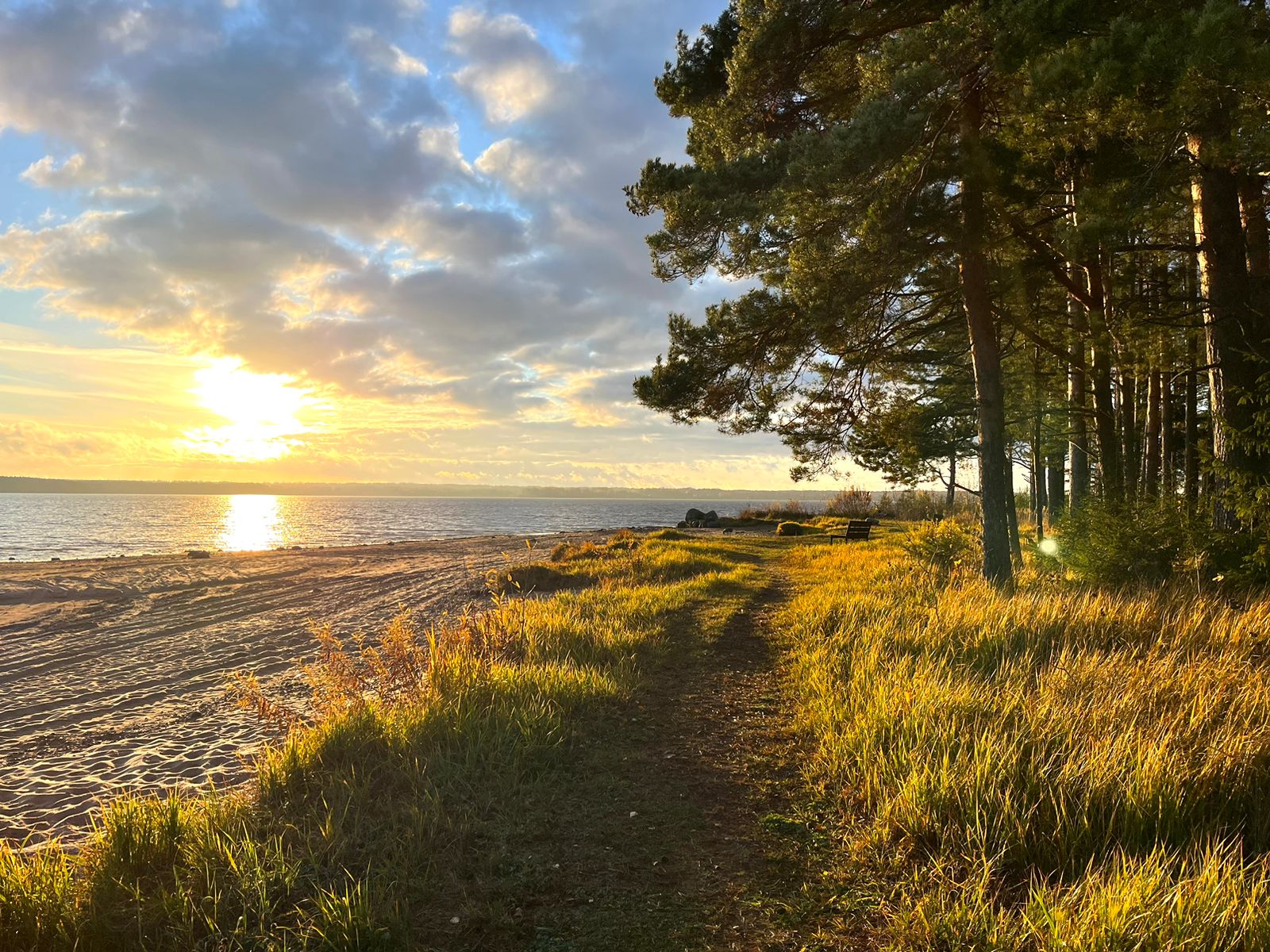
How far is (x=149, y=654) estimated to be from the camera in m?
10.9

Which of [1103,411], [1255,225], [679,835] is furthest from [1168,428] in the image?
[679,835]

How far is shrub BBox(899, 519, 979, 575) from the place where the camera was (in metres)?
13.5

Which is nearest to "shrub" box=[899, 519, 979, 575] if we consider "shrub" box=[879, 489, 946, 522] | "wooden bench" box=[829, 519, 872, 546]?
"wooden bench" box=[829, 519, 872, 546]

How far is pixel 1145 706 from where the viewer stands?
14.9 feet

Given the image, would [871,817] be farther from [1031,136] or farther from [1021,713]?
[1031,136]

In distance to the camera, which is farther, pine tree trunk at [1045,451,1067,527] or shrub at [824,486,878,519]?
shrub at [824,486,878,519]

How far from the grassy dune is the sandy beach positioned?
0.90 metres

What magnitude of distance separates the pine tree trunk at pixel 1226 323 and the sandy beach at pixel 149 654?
10.9 m

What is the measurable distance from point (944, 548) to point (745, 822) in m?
11.5

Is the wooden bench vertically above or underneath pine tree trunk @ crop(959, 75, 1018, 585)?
underneath

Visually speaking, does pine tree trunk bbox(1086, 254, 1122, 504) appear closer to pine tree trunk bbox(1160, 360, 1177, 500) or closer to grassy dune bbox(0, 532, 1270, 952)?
pine tree trunk bbox(1160, 360, 1177, 500)

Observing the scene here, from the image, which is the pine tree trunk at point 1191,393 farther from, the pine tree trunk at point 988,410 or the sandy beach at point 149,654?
the sandy beach at point 149,654

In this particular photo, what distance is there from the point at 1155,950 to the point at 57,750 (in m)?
8.51

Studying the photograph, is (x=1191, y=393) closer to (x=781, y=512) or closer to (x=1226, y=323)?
(x=1226, y=323)
